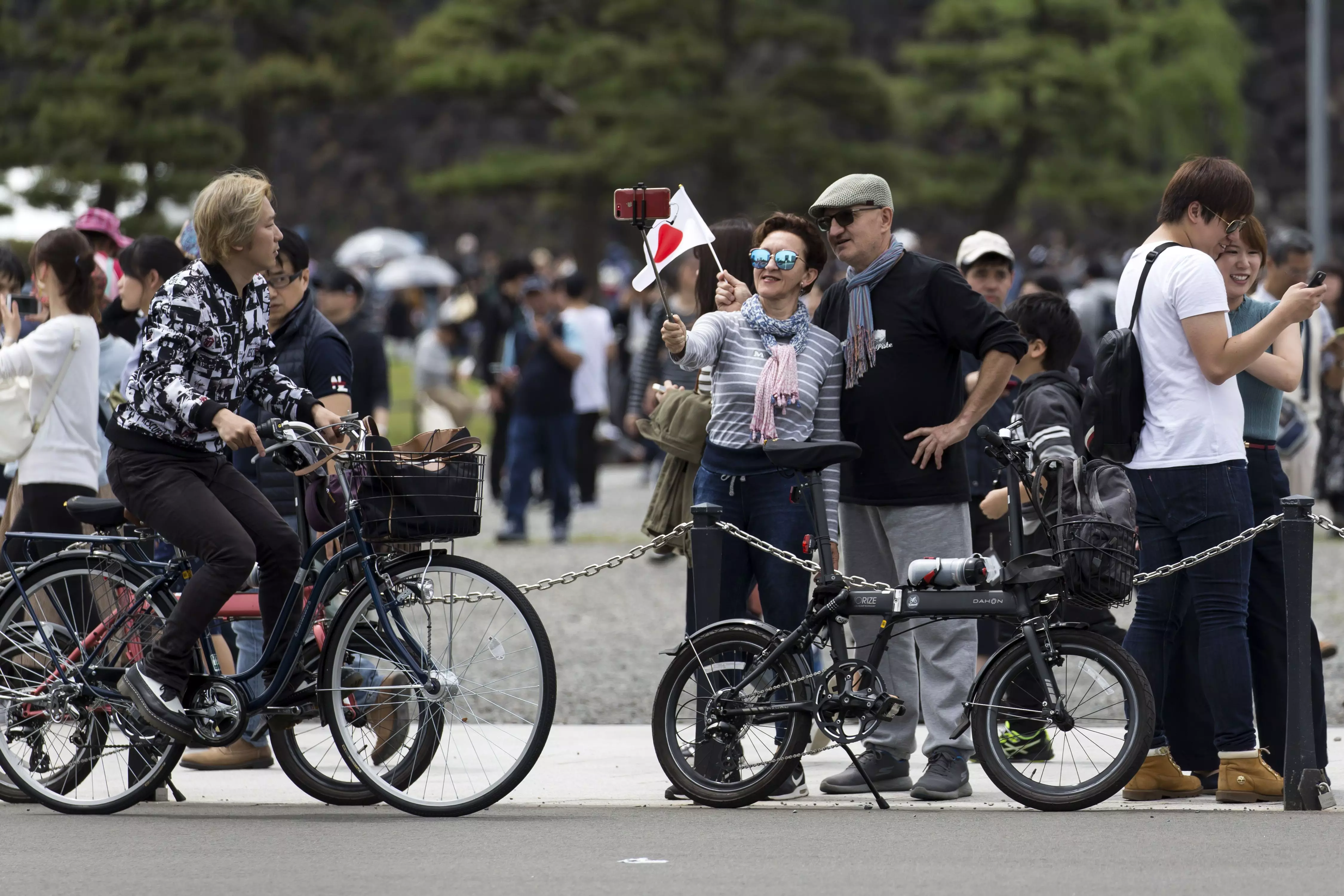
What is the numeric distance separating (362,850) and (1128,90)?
3864cm

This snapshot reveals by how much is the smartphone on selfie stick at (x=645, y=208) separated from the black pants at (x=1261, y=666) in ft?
6.54

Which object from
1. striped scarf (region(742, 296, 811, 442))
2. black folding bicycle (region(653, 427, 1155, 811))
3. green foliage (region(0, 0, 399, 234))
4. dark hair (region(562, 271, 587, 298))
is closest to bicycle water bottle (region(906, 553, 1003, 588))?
black folding bicycle (region(653, 427, 1155, 811))

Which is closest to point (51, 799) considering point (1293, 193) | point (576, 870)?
point (576, 870)

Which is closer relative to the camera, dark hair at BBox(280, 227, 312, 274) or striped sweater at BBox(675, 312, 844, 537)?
striped sweater at BBox(675, 312, 844, 537)

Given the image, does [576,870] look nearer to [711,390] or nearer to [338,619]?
[338,619]

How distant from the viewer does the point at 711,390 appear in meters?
6.73

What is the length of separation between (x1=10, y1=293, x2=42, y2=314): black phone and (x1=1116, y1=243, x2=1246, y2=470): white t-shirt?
4.05 meters

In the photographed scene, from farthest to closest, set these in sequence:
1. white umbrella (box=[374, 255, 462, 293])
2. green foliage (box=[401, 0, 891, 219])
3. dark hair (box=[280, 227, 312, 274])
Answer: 1. white umbrella (box=[374, 255, 462, 293])
2. green foliage (box=[401, 0, 891, 219])
3. dark hair (box=[280, 227, 312, 274])

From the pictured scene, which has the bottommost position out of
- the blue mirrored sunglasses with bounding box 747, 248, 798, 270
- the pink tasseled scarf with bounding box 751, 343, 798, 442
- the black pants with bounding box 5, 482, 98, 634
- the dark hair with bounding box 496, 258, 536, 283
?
the black pants with bounding box 5, 482, 98, 634

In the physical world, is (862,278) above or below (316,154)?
below

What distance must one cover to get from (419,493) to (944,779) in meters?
1.92

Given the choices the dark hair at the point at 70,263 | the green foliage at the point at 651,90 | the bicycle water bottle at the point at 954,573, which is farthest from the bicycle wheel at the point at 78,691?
the green foliage at the point at 651,90

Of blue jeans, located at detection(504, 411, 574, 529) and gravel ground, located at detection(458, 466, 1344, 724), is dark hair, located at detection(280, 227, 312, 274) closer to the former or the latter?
gravel ground, located at detection(458, 466, 1344, 724)

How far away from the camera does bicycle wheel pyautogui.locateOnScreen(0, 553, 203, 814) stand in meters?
6.30
